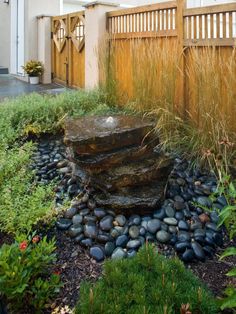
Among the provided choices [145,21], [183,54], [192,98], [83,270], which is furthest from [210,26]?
[83,270]

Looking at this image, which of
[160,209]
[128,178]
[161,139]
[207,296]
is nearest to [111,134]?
[128,178]

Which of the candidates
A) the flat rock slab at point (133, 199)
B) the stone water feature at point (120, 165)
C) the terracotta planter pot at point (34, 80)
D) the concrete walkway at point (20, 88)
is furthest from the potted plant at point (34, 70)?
the flat rock slab at point (133, 199)

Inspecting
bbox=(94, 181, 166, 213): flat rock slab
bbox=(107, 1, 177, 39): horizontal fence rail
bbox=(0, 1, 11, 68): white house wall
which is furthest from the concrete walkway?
bbox=(94, 181, 166, 213): flat rock slab

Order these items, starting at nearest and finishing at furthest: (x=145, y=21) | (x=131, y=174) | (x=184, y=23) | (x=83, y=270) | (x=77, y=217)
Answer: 1. (x=83, y=270)
2. (x=77, y=217)
3. (x=131, y=174)
4. (x=184, y=23)
5. (x=145, y=21)

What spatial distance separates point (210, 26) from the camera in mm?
3852

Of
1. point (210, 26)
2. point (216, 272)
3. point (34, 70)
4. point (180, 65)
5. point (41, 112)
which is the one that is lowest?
point (216, 272)

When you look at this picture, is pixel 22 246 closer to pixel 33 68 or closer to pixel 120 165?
pixel 120 165

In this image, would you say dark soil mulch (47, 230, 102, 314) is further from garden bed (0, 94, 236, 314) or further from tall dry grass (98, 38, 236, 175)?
tall dry grass (98, 38, 236, 175)

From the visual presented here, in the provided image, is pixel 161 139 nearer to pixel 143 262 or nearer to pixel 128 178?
pixel 128 178

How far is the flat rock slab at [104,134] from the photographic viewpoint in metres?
2.80

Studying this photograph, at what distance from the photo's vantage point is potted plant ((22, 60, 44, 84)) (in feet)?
30.0

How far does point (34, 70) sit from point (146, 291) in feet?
27.0

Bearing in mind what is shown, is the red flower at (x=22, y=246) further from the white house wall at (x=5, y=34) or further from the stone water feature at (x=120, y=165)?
the white house wall at (x=5, y=34)

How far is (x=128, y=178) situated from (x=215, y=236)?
2.37 feet
